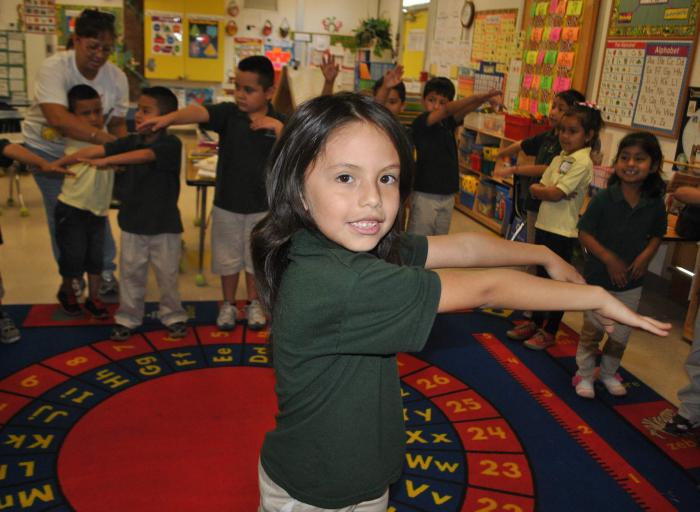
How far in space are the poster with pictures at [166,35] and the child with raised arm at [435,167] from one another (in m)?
6.48

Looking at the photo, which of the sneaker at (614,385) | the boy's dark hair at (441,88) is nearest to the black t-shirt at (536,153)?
the boy's dark hair at (441,88)

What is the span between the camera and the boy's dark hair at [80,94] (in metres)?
3.10

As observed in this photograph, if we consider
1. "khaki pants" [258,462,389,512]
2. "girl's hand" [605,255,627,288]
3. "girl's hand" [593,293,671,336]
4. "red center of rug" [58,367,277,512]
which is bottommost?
"red center of rug" [58,367,277,512]

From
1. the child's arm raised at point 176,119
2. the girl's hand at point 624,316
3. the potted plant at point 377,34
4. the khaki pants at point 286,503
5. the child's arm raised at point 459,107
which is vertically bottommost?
the khaki pants at point 286,503

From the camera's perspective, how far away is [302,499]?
1151mm

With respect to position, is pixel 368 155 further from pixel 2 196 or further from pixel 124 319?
pixel 2 196

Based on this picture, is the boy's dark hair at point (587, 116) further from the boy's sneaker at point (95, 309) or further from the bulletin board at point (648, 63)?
the boy's sneaker at point (95, 309)

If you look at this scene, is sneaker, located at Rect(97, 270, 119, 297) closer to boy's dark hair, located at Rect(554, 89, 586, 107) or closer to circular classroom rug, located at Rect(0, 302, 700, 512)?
circular classroom rug, located at Rect(0, 302, 700, 512)

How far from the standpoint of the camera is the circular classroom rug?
212 centimetres

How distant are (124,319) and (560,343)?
7.91 ft

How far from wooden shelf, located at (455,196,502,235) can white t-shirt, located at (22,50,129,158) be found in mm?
3668

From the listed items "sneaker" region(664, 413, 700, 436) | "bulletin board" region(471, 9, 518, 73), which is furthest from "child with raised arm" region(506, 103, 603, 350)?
"bulletin board" region(471, 9, 518, 73)

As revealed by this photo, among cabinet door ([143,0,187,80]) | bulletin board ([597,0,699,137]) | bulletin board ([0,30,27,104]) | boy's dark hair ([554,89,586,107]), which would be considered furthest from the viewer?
cabinet door ([143,0,187,80])

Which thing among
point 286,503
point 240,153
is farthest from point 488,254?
point 240,153
